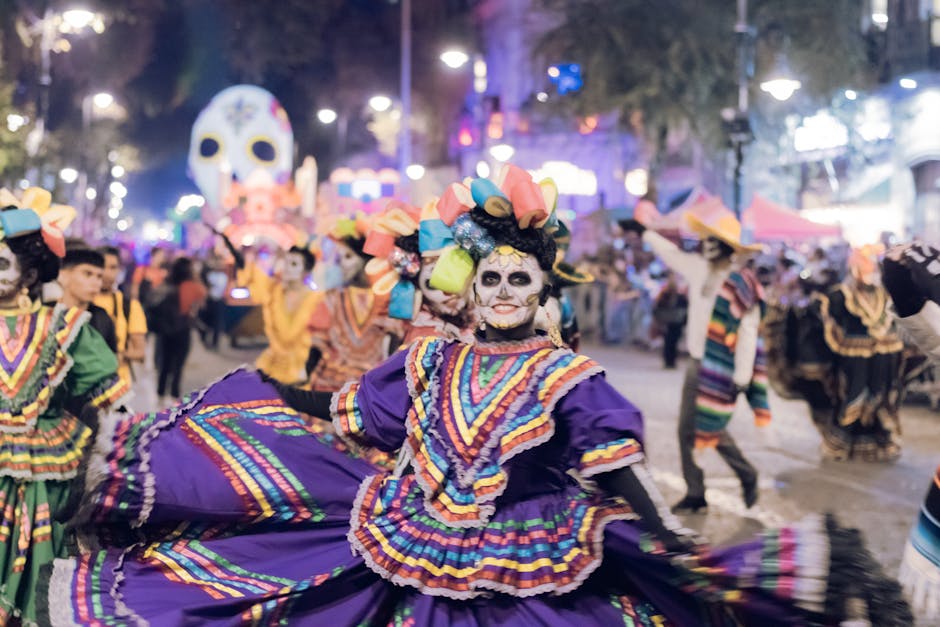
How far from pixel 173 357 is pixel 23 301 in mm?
9705

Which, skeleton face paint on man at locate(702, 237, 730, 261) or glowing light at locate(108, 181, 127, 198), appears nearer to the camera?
skeleton face paint on man at locate(702, 237, 730, 261)

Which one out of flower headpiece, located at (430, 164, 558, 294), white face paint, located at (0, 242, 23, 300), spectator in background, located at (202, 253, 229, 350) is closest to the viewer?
flower headpiece, located at (430, 164, 558, 294)

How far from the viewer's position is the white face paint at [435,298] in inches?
268

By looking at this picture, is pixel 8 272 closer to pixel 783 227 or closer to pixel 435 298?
pixel 435 298

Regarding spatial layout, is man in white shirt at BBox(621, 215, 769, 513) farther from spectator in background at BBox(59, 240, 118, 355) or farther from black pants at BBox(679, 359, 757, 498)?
spectator in background at BBox(59, 240, 118, 355)

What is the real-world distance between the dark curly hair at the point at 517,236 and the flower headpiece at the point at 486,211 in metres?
0.02

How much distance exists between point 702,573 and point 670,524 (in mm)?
216

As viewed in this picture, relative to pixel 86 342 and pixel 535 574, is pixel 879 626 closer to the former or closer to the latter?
pixel 535 574

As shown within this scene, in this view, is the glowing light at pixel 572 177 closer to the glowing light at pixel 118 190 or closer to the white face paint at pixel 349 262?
the white face paint at pixel 349 262

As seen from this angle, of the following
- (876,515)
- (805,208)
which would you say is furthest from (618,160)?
(876,515)

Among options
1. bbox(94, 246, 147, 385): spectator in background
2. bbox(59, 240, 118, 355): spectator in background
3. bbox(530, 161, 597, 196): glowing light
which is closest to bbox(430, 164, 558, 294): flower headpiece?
bbox(59, 240, 118, 355): spectator in background

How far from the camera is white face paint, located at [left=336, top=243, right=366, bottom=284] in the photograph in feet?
31.1

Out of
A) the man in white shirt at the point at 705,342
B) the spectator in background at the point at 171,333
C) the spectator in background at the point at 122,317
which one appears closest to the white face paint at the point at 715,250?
the man in white shirt at the point at 705,342

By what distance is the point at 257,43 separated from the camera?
45969 mm
